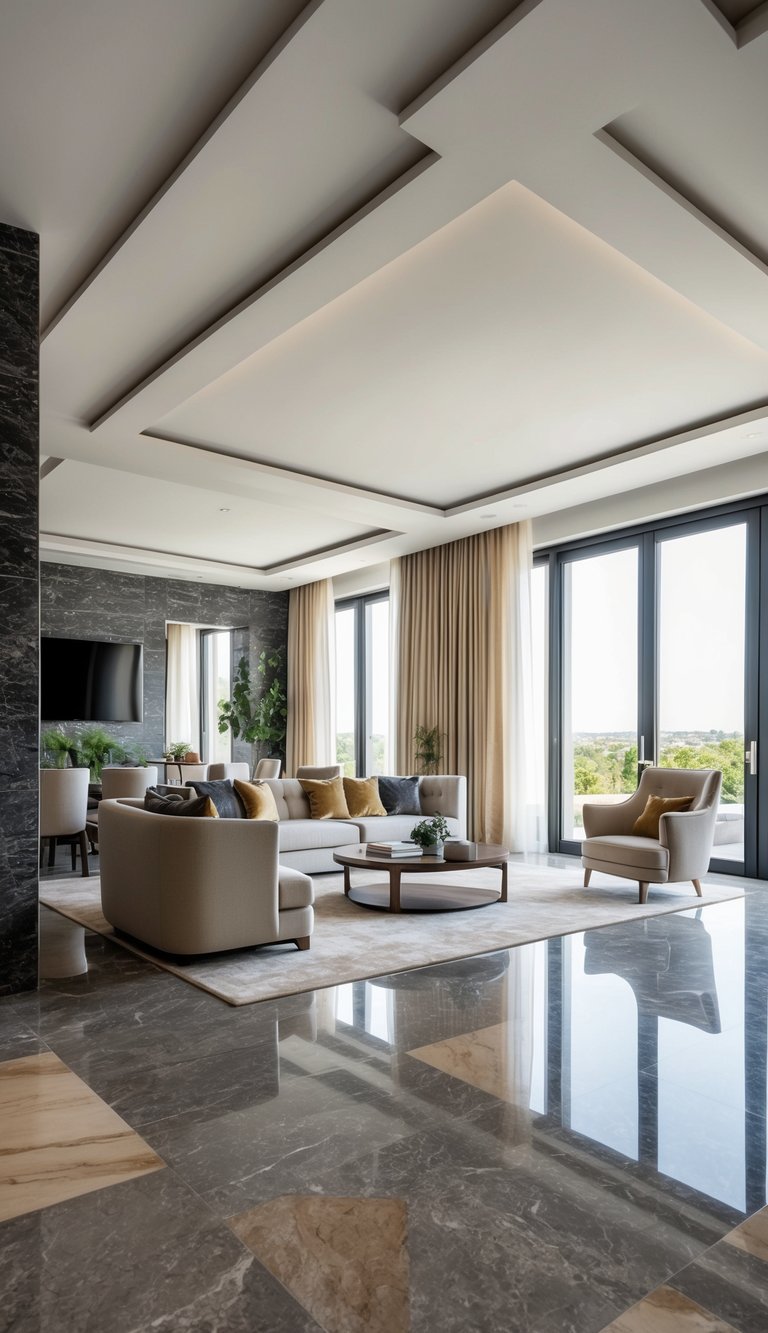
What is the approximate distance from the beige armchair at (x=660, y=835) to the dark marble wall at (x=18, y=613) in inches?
146

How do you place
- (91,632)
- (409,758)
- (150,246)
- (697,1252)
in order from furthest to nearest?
(91,632), (409,758), (150,246), (697,1252)

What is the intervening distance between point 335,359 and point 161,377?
985 mm

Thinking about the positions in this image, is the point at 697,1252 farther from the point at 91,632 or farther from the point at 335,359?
the point at 91,632

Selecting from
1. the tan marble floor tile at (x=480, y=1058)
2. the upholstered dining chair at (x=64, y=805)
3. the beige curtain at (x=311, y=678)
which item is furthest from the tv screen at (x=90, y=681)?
the tan marble floor tile at (x=480, y=1058)

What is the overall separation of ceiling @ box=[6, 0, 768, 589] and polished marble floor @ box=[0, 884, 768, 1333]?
3.11 metres

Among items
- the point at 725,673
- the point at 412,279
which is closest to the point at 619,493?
the point at 725,673

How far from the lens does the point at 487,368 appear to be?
196 inches

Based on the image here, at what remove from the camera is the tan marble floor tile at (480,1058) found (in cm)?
264

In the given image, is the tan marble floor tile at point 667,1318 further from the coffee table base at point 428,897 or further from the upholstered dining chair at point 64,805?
the upholstered dining chair at point 64,805

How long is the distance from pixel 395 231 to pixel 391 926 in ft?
11.3

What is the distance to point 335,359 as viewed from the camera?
16.1 ft

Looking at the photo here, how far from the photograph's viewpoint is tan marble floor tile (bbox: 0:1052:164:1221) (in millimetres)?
2043

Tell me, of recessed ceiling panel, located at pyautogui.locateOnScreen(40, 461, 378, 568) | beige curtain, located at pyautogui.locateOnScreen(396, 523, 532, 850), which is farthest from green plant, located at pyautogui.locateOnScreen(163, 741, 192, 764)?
beige curtain, located at pyautogui.locateOnScreen(396, 523, 532, 850)

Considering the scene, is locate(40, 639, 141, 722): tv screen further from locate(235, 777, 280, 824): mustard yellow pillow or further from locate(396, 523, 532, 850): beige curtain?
locate(235, 777, 280, 824): mustard yellow pillow
